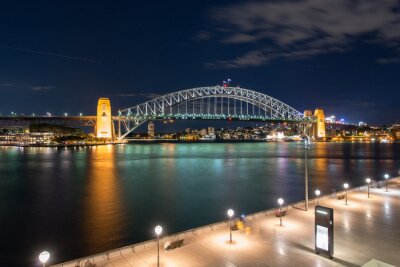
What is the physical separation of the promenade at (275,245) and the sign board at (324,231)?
22cm

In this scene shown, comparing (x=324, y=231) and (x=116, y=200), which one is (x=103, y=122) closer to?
(x=116, y=200)

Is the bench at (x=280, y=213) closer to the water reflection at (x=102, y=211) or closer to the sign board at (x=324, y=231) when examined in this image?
the sign board at (x=324, y=231)

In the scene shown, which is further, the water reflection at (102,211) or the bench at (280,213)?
the water reflection at (102,211)

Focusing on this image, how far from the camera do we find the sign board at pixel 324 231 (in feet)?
27.0

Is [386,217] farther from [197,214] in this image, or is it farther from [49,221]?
[49,221]

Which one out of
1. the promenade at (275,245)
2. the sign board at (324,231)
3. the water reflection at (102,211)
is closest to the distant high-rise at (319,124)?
the water reflection at (102,211)

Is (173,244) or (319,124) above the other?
(319,124)

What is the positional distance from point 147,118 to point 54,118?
29.5m

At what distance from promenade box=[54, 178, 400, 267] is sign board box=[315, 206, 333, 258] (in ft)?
0.73

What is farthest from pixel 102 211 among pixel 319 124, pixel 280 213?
pixel 319 124

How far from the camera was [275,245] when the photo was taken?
30.2 feet

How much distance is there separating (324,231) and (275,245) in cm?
149

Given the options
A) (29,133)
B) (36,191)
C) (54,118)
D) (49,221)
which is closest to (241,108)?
(54,118)

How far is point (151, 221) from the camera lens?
16.1m
